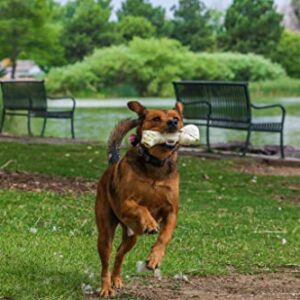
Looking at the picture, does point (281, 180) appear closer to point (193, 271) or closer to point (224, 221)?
point (224, 221)

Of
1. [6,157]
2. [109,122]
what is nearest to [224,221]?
[6,157]

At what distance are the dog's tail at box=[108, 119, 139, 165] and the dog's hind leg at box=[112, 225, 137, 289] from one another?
0.57 metres

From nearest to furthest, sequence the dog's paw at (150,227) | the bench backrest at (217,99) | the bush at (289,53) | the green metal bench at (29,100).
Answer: the dog's paw at (150,227)
the bench backrest at (217,99)
the green metal bench at (29,100)
the bush at (289,53)

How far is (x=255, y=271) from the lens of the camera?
7.20 meters

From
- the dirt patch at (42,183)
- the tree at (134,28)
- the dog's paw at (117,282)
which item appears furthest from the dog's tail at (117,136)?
the tree at (134,28)

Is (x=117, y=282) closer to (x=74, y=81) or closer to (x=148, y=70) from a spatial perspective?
(x=148, y=70)

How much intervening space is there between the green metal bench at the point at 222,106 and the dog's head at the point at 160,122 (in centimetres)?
1056

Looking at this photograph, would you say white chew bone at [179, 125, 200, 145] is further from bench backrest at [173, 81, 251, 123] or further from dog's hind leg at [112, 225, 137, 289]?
bench backrest at [173, 81, 251, 123]

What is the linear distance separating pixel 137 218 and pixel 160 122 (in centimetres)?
58

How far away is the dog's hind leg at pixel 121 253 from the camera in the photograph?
236 inches

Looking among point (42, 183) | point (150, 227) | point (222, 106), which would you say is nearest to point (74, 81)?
point (222, 106)

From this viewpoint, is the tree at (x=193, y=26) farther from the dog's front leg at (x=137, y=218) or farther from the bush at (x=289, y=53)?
the dog's front leg at (x=137, y=218)

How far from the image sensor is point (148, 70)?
52.5m

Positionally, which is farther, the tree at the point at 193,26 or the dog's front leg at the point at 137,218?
the tree at the point at 193,26
